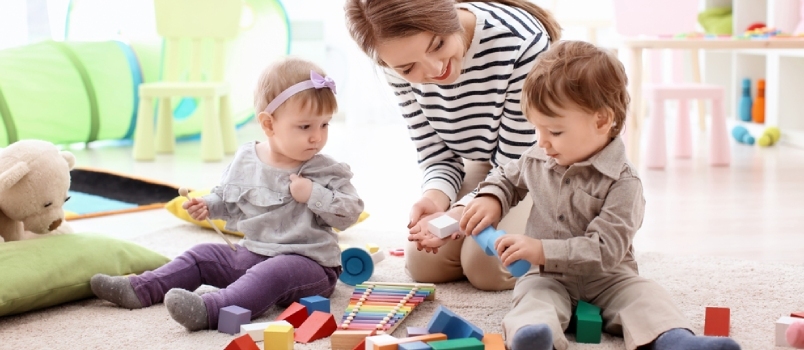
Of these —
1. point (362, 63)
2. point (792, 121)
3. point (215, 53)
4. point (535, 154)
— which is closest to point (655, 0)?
point (792, 121)

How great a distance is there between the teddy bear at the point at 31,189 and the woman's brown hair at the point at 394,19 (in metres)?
0.58

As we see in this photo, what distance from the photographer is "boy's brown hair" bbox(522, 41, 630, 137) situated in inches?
48.4

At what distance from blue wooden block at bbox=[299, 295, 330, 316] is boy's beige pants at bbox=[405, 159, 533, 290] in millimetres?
274

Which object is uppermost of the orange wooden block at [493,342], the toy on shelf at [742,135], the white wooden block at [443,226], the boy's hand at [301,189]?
the boy's hand at [301,189]

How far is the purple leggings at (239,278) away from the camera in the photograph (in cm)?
137

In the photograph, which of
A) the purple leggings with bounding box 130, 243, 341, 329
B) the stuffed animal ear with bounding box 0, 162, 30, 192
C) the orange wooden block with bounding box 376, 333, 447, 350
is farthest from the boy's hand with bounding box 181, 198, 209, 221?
the orange wooden block with bounding box 376, 333, 447, 350

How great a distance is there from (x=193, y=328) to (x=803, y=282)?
1057 millimetres

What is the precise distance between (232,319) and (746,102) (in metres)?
3.08

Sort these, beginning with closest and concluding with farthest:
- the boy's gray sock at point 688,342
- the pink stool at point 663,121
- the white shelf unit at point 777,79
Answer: the boy's gray sock at point 688,342, the pink stool at point 663,121, the white shelf unit at point 777,79

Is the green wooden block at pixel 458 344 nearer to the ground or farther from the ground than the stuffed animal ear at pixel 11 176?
nearer to the ground

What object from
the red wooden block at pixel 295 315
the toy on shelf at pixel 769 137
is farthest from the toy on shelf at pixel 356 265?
the toy on shelf at pixel 769 137

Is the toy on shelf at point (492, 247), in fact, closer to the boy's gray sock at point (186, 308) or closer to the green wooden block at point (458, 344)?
the green wooden block at point (458, 344)

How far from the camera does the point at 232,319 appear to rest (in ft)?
4.28

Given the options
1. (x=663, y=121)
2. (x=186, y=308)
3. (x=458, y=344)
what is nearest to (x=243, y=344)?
(x=186, y=308)
